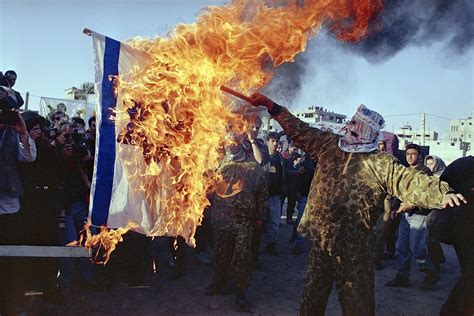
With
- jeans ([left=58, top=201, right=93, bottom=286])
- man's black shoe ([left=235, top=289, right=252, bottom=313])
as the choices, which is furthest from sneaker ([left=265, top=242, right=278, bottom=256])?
jeans ([left=58, top=201, right=93, bottom=286])

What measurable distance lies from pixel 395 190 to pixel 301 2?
7.41 feet

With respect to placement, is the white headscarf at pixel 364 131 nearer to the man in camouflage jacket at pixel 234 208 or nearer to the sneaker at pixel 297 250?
the man in camouflage jacket at pixel 234 208

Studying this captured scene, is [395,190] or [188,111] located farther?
[188,111]

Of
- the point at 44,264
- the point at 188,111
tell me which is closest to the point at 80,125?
the point at 44,264

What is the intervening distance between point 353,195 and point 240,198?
2.24 metres

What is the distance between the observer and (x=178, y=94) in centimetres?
430

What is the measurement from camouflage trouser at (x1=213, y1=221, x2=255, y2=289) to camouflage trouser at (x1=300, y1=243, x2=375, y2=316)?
1691 millimetres

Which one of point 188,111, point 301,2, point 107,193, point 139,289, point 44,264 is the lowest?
point 139,289

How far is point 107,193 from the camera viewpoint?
4492 mm

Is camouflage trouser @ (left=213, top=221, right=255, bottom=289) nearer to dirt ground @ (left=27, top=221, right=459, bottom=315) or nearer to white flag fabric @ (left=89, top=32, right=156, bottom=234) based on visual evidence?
dirt ground @ (left=27, top=221, right=459, bottom=315)

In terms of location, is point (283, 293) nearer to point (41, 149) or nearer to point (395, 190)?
point (395, 190)

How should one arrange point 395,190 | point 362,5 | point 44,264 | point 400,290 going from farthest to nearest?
point 400,290, point 44,264, point 362,5, point 395,190

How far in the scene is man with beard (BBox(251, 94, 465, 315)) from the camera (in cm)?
358

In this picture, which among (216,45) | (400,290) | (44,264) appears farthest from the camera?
(400,290)
